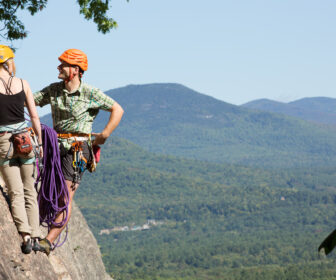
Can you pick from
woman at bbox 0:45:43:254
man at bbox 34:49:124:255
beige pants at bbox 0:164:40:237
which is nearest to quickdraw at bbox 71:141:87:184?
man at bbox 34:49:124:255

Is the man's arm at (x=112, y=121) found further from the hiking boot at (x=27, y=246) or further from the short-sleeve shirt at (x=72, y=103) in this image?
the hiking boot at (x=27, y=246)

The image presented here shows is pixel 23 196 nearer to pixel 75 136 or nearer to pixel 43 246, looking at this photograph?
pixel 43 246

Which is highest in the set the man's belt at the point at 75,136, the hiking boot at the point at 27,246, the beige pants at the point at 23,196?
the man's belt at the point at 75,136

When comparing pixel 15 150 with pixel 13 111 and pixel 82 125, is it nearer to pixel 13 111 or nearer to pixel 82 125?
pixel 13 111

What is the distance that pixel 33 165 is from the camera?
6844 millimetres

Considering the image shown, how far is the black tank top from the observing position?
21.0 ft

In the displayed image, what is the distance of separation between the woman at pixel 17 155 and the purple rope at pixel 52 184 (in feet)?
1.42

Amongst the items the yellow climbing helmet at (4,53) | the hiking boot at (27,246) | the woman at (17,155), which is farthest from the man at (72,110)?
the yellow climbing helmet at (4,53)

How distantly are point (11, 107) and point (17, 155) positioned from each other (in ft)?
1.64

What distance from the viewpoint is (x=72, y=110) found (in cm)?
715

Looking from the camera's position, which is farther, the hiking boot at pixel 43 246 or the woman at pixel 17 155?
the hiking boot at pixel 43 246

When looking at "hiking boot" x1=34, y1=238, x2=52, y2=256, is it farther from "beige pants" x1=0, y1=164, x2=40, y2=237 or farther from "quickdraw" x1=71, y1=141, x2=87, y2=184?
"quickdraw" x1=71, y1=141, x2=87, y2=184

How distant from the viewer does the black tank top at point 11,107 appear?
640 cm

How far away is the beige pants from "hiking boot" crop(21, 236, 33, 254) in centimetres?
8
